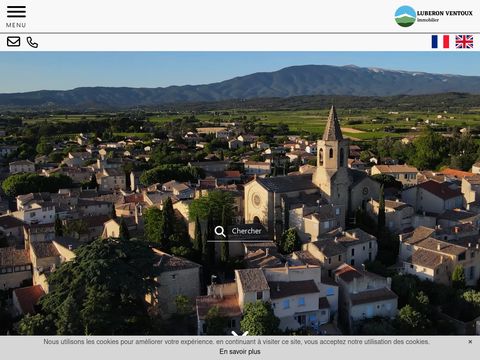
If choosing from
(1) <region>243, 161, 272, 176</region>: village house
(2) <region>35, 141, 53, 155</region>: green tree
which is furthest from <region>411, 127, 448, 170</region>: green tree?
(2) <region>35, 141, 53, 155</region>: green tree

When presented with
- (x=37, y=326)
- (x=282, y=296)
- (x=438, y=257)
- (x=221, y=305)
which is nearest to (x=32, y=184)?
(x=37, y=326)

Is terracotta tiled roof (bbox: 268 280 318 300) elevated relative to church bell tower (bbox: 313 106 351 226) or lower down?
lower down

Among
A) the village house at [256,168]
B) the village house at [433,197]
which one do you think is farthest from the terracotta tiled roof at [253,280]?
the village house at [256,168]

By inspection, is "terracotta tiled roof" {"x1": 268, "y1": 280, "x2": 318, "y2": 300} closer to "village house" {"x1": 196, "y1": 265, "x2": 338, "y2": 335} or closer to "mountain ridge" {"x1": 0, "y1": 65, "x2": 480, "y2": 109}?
"village house" {"x1": 196, "y1": 265, "x2": 338, "y2": 335}

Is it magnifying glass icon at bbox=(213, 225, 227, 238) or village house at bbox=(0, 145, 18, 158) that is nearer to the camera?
magnifying glass icon at bbox=(213, 225, 227, 238)

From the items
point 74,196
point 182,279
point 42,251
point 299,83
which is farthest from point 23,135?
point 299,83

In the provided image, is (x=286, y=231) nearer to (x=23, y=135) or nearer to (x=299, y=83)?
(x=23, y=135)
